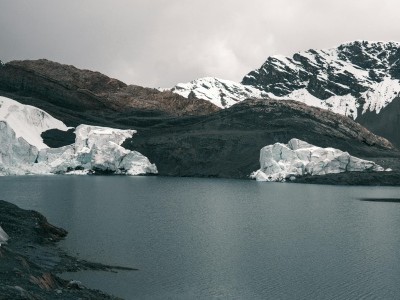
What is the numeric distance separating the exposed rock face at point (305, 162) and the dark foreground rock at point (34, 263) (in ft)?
424

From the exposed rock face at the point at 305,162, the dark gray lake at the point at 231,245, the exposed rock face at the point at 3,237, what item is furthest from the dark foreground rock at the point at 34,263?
the exposed rock face at the point at 305,162

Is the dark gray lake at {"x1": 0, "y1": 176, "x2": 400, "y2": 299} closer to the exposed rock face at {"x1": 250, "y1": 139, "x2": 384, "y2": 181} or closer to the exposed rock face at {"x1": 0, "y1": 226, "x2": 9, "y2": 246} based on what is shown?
the exposed rock face at {"x1": 0, "y1": 226, "x2": 9, "y2": 246}

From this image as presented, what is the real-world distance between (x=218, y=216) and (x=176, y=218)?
7.88 m

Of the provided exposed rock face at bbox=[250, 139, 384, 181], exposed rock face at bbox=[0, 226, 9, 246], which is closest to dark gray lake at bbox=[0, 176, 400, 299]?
exposed rock face at bbox=[0, 226, 9, 246]

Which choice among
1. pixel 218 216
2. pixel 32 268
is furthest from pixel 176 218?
pixel 32 268

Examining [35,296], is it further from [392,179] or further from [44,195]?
[392,179]

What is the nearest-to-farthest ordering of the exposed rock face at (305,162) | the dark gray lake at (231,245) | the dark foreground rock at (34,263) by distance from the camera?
the dark foreground rock at (34,263) < the dark gray lake at (231,245) < the exposed rock face at (305,162)

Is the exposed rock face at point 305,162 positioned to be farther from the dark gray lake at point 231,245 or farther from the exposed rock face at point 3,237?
the exposed rock face at point 3,237

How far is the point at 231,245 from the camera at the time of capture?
2325 inches

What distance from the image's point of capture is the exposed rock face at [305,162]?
180 m

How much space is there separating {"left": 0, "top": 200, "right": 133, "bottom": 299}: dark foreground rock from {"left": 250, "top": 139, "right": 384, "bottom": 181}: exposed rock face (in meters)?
129

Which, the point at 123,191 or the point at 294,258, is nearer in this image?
the point at 294,258

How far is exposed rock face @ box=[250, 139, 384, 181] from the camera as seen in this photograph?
179750 millimetres

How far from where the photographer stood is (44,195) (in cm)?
10569
